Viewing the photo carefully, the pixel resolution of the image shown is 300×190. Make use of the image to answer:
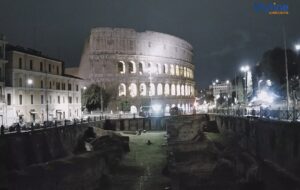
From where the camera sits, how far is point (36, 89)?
233 ft

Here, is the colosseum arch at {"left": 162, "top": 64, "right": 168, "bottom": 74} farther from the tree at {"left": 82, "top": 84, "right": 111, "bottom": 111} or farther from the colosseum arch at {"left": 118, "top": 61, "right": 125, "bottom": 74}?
the tree at {"left": 82, "top": 84, "right": 111, "bottom": 111}

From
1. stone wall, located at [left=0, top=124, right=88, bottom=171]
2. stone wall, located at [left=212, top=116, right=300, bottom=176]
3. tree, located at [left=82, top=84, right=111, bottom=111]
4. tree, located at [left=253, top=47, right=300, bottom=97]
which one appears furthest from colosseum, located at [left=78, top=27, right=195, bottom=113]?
stone wall, located at [left=212, top=116, right=300, bottom=176]

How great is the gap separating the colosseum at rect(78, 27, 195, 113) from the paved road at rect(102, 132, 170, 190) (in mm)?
49273

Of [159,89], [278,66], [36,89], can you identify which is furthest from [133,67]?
[36,89]

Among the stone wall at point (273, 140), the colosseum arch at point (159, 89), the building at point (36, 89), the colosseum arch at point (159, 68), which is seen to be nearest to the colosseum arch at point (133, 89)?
the colosseum arch at point (159, 89)

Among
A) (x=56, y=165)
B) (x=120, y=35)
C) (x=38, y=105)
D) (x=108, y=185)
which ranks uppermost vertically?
(x=120, y=35)

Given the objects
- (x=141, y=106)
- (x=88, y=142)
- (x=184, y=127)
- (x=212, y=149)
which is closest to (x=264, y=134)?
(x=212, y=149)

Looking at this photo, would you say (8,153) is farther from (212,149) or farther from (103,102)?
(103,102)

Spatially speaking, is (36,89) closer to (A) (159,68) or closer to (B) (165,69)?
(A) (159,68)

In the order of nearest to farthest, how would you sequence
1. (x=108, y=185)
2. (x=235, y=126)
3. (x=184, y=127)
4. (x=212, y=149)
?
(x=108, y=185) → (x=212, y=149) → (x=235, y=126) → (x=184, y=127)

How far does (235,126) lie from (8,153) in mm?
30302

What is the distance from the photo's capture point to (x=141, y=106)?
375ft

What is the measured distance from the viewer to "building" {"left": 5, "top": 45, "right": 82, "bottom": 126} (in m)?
63.3

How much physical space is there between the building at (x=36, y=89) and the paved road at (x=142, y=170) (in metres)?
13.9
